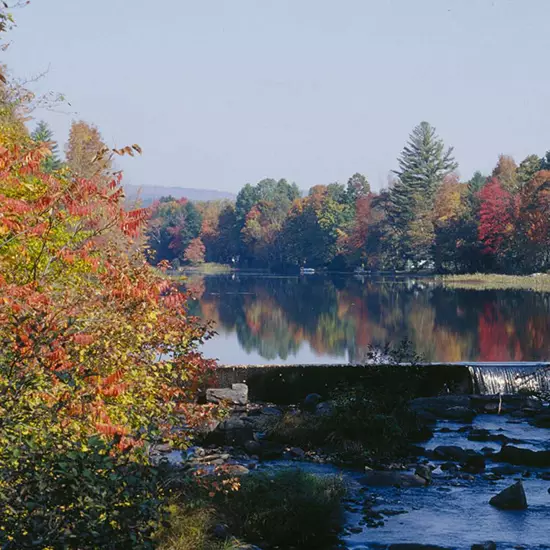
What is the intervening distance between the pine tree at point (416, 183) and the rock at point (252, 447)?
6899 centimetres

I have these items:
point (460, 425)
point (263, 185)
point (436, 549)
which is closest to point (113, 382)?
point (436, 549)

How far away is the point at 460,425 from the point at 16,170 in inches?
452

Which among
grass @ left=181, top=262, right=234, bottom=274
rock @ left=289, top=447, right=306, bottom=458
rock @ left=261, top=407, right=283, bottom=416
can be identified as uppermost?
grass @ left=181, top=262, right=234, bottom=274

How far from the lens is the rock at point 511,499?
37.6 ft

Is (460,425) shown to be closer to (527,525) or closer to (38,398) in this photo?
(527,525)

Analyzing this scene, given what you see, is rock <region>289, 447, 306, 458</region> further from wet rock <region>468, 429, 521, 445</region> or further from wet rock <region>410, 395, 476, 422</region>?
wet rock <region>410, 395, 476, 422</region>

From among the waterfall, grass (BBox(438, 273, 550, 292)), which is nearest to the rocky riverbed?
the waterfall

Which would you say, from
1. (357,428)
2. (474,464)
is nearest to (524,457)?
(474,464)

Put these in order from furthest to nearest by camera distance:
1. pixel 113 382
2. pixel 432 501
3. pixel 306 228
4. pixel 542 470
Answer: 1. pixel 306 228
2. pixel 542 470
3. pixel 432 501
4. pixel 113 382

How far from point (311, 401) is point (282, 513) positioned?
9.55 m

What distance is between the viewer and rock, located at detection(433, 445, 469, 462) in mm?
14370

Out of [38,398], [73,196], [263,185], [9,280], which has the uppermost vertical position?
[263,185]

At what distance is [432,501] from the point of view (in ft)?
38.8

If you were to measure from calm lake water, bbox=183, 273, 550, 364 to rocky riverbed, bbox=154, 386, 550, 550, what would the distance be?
4805mm
